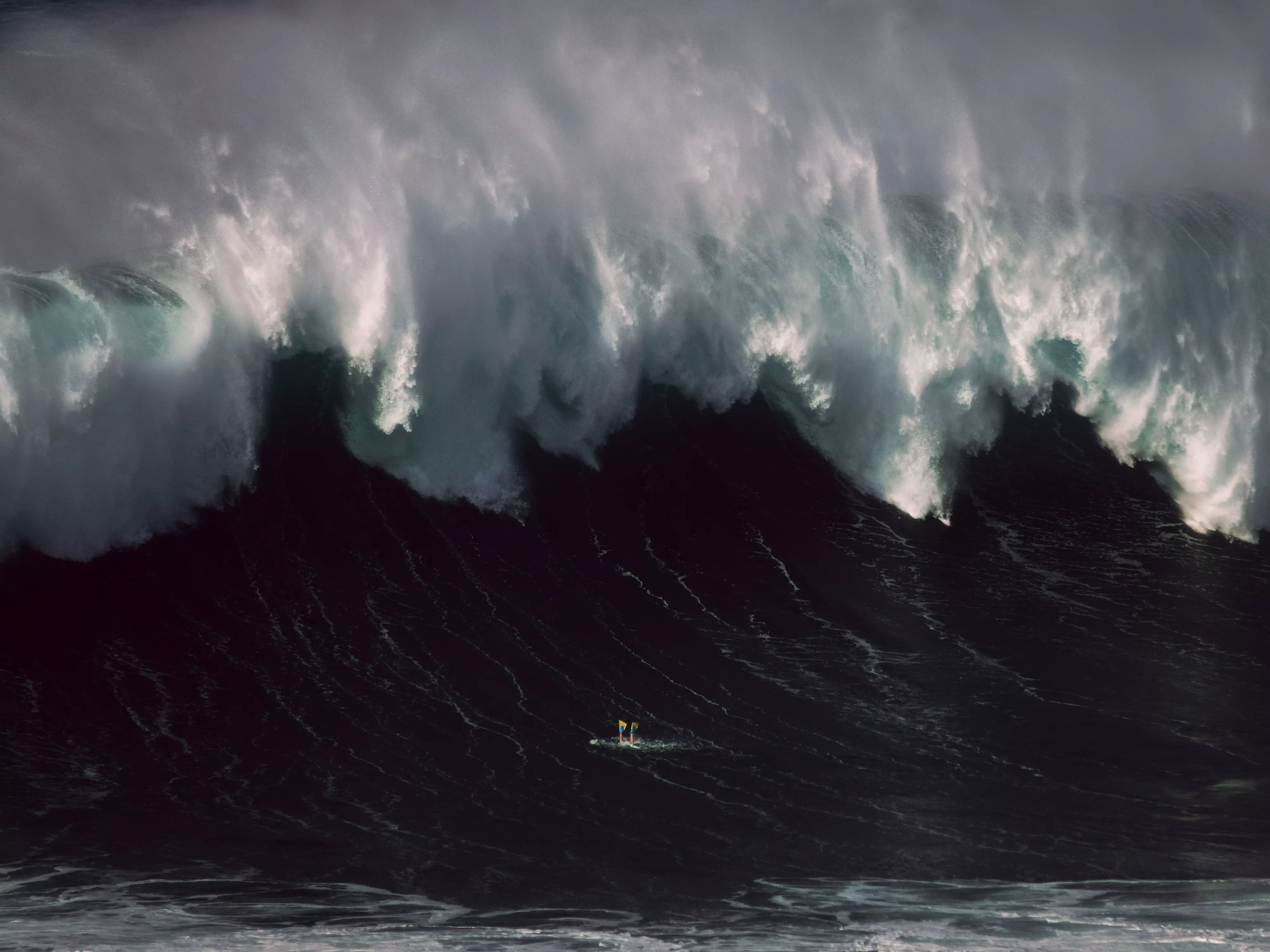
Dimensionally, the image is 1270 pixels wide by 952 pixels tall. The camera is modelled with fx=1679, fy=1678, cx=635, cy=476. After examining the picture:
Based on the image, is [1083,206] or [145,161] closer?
[145,161]

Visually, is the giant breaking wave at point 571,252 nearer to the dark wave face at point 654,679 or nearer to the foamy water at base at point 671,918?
the dark wave face at point 654,679

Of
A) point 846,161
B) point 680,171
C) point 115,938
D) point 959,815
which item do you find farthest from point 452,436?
point 115,938

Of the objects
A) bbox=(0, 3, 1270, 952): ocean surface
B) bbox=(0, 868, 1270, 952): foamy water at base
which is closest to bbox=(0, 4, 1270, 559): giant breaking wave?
bbox=(0, 3, 1270, 952): ocean surface

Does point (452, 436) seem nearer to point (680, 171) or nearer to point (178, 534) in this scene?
point (178, 534)

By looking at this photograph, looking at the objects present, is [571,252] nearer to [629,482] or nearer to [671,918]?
[629,482]

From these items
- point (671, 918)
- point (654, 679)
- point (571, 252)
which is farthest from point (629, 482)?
point (671, 918)
